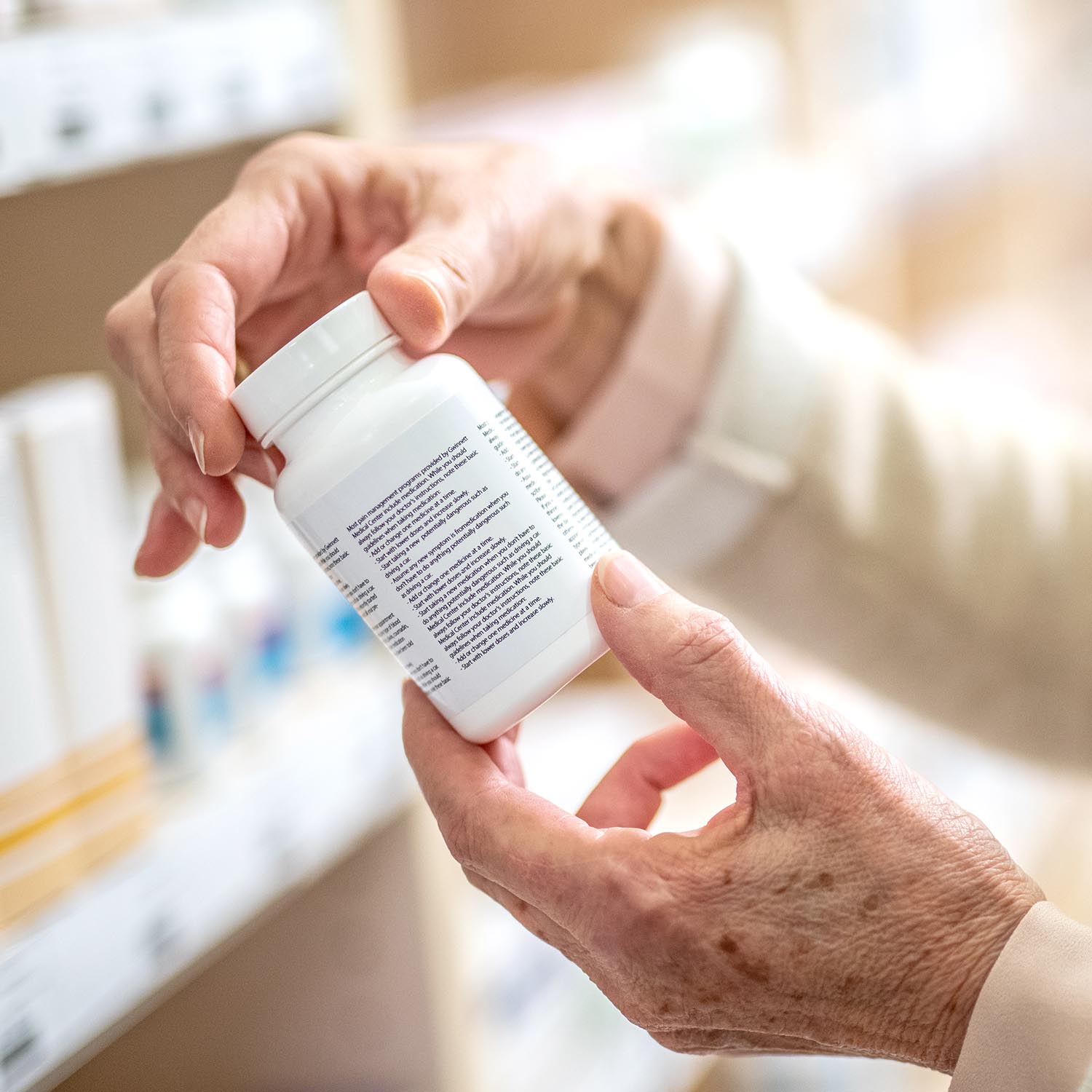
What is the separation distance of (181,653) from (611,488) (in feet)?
1.07

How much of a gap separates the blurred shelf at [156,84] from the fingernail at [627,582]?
335mm

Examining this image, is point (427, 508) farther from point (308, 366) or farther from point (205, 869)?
point (205, 869)

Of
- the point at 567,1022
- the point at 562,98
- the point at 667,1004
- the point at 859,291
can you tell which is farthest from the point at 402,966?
the point at 859,291

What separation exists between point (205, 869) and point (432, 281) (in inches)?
14.8

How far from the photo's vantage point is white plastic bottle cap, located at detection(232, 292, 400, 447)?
0.47 m

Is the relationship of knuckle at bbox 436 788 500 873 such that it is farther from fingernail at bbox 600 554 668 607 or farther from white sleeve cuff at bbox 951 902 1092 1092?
white sleeve cuff at bbox 951 902 1092 1092

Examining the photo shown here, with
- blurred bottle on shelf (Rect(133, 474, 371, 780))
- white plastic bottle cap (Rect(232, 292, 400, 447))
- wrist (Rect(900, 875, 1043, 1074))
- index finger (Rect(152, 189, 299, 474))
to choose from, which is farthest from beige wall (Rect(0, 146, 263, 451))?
wrist (Rect(900, 875, 1043, 1074))

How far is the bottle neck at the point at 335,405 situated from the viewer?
1.54 ft

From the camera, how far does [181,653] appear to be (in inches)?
30.4

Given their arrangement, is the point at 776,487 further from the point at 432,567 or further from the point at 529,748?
the point at 529,748

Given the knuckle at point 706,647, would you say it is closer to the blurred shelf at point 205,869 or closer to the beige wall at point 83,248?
the blurred shelf at point 205,869

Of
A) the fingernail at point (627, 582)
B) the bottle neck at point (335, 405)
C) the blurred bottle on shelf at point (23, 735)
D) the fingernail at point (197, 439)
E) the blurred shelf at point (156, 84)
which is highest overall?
the blurred shelf at point (156, 84)

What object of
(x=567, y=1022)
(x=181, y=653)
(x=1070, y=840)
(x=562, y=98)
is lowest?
(x=1070, y=840)

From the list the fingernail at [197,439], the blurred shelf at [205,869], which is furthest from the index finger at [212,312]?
the blurred shelf at [205,869]
